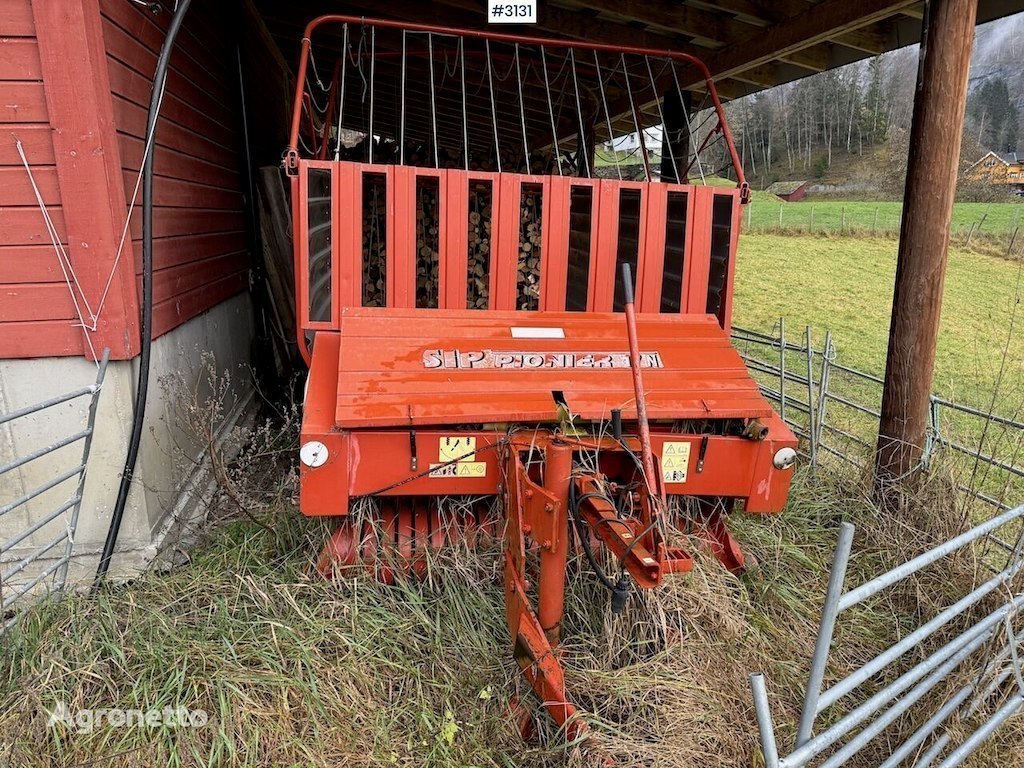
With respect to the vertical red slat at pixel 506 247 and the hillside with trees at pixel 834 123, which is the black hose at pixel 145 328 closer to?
the vertical red slat at pixel 506 247

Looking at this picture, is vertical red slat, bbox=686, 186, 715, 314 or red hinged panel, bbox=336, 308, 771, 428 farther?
vertical red slat, bbox=686, 186, 715, 314

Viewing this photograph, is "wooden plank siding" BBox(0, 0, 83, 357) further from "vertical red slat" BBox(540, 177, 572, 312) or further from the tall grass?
"vertical red slat" BBox(540, 177, 572, 312)

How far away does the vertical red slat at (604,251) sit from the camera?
3592 millimetres

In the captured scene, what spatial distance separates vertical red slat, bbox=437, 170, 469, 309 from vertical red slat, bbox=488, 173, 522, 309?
0.16 m

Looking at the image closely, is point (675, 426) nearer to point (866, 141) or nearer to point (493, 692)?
point (493, 692)

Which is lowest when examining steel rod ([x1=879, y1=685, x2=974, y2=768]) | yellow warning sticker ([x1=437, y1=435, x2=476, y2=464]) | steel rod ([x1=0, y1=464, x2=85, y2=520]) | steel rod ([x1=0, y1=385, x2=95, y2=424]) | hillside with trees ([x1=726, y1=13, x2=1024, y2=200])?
steel rod ([x1=879, y1=685, x2=974, y2=768])

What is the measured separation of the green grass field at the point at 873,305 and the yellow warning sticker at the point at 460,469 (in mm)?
6632

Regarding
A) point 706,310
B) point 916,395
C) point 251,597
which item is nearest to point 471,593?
point 251,597

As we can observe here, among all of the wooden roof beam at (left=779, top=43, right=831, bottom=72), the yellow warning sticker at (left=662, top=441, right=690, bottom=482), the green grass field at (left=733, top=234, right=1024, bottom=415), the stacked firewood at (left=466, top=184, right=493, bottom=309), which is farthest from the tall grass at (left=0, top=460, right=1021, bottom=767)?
the green grass field at (left=733, top=234, right=1024, bottom=415)

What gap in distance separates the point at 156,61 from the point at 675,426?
3.59 m

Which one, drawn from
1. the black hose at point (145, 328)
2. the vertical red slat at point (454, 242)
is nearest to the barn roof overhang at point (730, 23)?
the vertical red slat at point (454, 242)

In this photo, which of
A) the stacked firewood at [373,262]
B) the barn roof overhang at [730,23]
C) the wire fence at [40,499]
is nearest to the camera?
the wire fence at [40,499]

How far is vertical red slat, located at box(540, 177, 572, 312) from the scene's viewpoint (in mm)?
3496

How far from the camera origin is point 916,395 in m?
3.62
